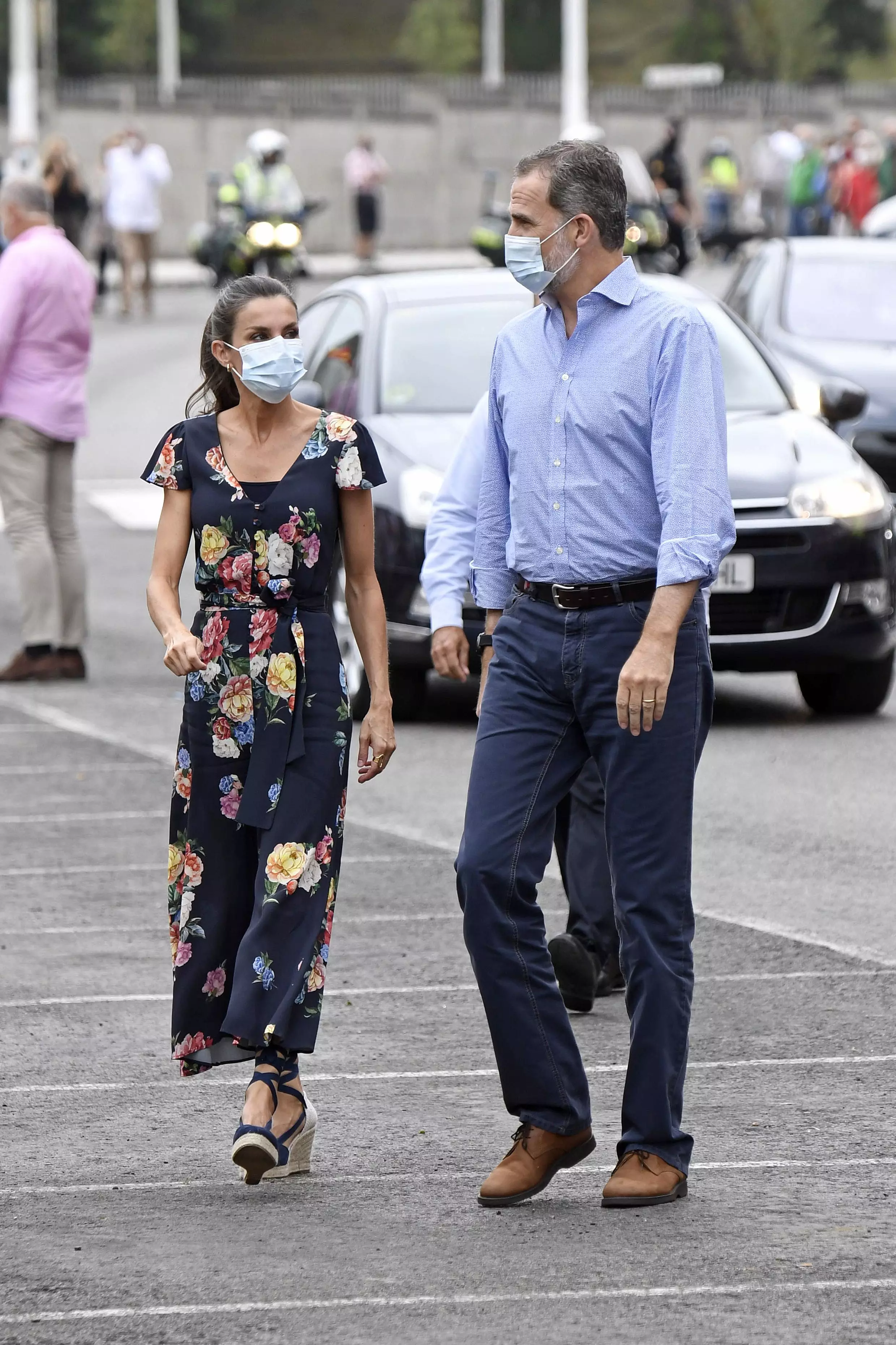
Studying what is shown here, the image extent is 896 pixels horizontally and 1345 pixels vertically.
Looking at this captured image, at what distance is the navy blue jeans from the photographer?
4512mm

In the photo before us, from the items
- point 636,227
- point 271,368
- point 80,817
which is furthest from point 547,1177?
point 80,817

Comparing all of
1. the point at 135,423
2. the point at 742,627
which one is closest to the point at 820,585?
the point at 742,627

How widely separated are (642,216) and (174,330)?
8670 millimetres

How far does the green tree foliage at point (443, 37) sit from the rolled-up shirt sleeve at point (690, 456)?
82.9m

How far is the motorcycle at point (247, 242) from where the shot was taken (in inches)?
866

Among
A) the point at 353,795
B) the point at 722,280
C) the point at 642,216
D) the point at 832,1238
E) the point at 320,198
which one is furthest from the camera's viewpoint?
the point at 320,198

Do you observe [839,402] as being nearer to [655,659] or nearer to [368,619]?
[368,619]

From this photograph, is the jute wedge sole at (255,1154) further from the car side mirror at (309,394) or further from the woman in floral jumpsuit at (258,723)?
the car side mirror at (309,394)

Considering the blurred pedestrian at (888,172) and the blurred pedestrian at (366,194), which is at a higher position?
the blurred pedestrian at (888,172)

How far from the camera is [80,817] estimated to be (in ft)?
27.9

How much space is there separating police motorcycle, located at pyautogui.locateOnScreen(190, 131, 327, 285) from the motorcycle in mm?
14

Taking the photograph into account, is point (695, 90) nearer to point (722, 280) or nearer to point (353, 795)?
point (722, 280)

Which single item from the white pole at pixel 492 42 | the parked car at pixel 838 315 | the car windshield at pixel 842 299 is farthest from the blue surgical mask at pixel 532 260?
the white pole at pixel 492 42

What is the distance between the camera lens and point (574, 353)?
15.0 feet
